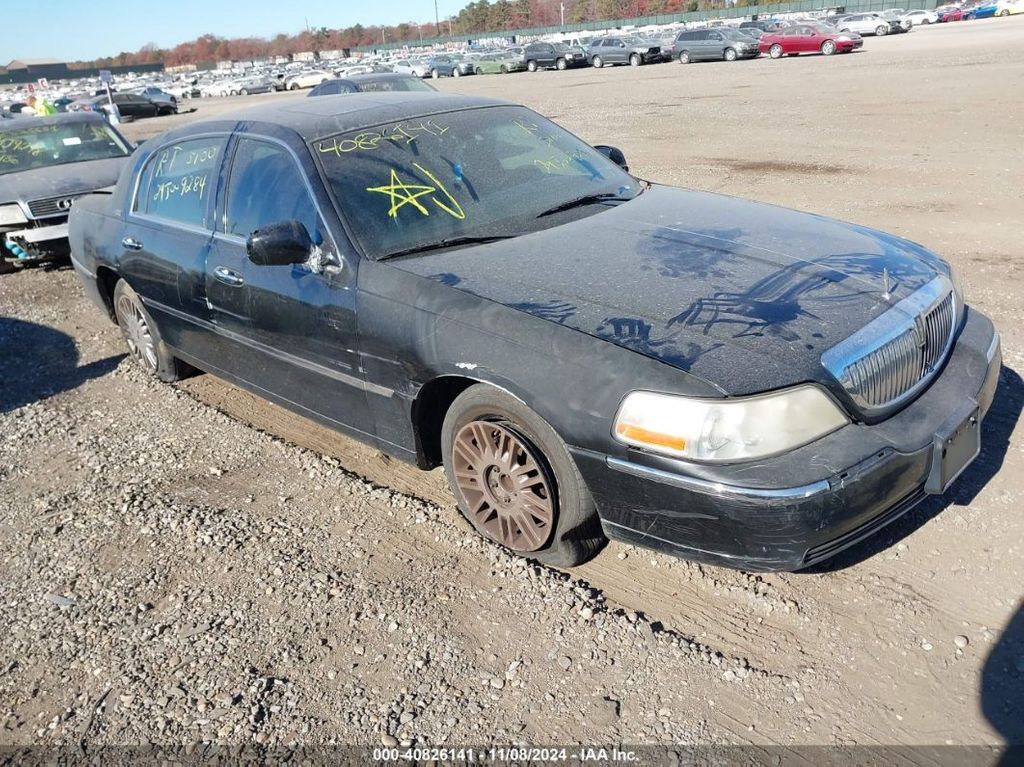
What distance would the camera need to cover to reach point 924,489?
8.92ft

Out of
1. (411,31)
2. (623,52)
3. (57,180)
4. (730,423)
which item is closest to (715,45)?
(623,52)

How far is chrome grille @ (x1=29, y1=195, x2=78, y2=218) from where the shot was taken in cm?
822

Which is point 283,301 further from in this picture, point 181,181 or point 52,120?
point 52,120

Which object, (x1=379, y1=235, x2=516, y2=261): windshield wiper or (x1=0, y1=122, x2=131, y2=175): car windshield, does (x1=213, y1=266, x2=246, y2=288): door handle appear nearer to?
(x1=379, y1=235, x2=516, y2=261): windshield wiper

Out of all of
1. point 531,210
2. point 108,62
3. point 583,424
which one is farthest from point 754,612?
point 108,62

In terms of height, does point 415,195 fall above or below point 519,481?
above

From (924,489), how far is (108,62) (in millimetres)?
148565

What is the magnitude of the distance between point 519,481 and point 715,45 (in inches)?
1487

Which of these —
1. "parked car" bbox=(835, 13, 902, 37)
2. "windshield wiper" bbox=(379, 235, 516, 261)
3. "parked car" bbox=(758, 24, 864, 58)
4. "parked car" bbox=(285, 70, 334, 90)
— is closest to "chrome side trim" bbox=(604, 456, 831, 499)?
"windshield wiper" bbox=(379, 235, 516, 261)

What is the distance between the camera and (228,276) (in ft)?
12.9

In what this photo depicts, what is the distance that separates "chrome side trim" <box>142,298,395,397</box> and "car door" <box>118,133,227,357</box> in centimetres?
1

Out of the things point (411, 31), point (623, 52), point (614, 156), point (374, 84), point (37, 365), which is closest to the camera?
point (614, 156)

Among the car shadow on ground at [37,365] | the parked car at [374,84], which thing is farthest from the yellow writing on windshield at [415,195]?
the parked car at [374,84]

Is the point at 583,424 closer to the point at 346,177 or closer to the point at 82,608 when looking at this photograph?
the point at 346,177
